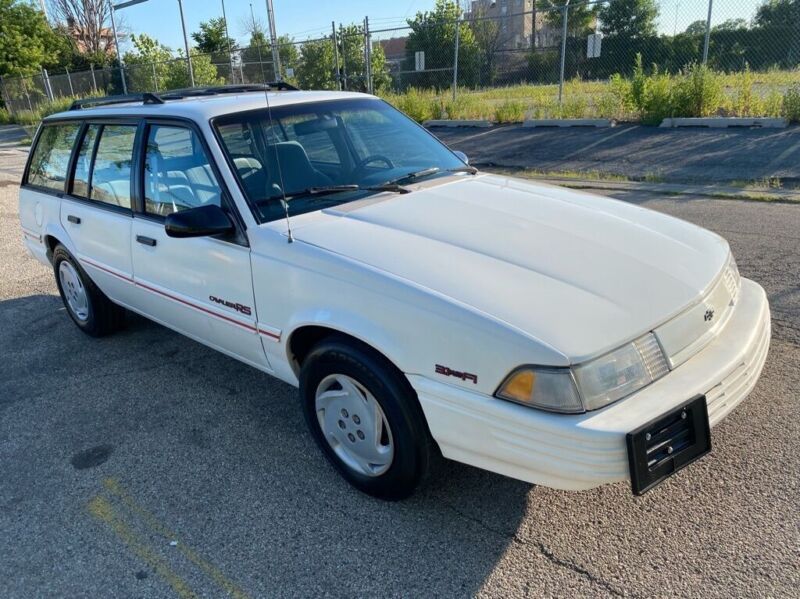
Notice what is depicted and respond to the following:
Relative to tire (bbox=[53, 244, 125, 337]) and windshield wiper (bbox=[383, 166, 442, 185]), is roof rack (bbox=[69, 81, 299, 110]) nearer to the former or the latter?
tire (bbox=[53, 244, 125, 337])

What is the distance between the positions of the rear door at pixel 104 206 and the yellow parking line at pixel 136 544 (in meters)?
1.58

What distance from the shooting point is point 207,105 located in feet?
12.1

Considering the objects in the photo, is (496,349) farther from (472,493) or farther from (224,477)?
(224,477)

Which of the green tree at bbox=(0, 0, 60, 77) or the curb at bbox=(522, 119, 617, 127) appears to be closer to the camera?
the curb at bbox=(522, 119, 617, 127)

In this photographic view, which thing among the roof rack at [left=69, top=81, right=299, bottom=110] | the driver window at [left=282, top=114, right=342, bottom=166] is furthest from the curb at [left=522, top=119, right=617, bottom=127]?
the driver window at [left=282, top=114, right=342, bottom=166]

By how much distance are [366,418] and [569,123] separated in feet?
40.5

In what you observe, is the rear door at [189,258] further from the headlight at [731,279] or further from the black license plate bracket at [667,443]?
the headlight at [731,279]

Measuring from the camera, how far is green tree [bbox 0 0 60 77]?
33250mm

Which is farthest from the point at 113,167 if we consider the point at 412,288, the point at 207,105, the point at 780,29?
the point at 780,29

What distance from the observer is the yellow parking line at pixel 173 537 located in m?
2.54

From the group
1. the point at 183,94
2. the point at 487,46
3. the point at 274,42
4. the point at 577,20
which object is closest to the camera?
the point at 183,94

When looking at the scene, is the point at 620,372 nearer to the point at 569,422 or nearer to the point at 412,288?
the point at 569,422

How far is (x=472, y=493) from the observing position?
9.79 feet

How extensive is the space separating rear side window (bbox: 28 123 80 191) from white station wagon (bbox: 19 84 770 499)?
1.17ft
